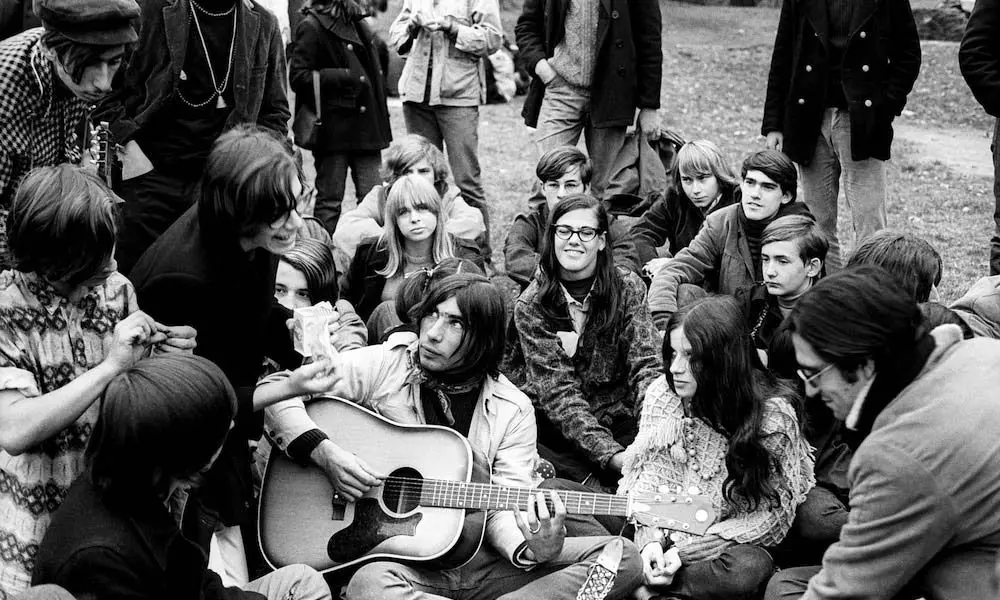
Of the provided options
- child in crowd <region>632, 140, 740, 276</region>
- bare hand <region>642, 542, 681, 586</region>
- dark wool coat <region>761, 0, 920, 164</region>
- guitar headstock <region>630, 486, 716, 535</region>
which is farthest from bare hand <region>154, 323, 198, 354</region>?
dark wool coat <region>761, 0, 920, 164</region>

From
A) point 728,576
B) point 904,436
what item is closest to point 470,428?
point 728,576

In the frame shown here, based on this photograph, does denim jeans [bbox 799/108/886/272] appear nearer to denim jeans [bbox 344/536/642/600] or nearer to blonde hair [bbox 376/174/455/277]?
blonde hair [bbox 376/174/455/277]

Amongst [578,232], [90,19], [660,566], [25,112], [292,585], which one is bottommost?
[660,566]

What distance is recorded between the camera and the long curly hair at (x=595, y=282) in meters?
4.55

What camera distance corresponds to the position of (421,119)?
23.7 ft

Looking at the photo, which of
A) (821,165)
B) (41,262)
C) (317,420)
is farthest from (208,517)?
(821,165)

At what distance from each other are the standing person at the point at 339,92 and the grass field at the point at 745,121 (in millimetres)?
1267

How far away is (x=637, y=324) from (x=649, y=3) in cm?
285

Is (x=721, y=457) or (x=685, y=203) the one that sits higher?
(x=685, y=203)

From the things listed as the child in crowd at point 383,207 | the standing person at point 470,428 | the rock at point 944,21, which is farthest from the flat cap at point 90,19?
the rock at point 944,21

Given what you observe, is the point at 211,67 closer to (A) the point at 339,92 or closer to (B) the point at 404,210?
(B) the point at 404,210

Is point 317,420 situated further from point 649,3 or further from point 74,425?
point 649,3

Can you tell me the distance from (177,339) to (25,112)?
3.31 ft

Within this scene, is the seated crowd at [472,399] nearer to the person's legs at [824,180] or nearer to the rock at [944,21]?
the person's legs at [824,180]
